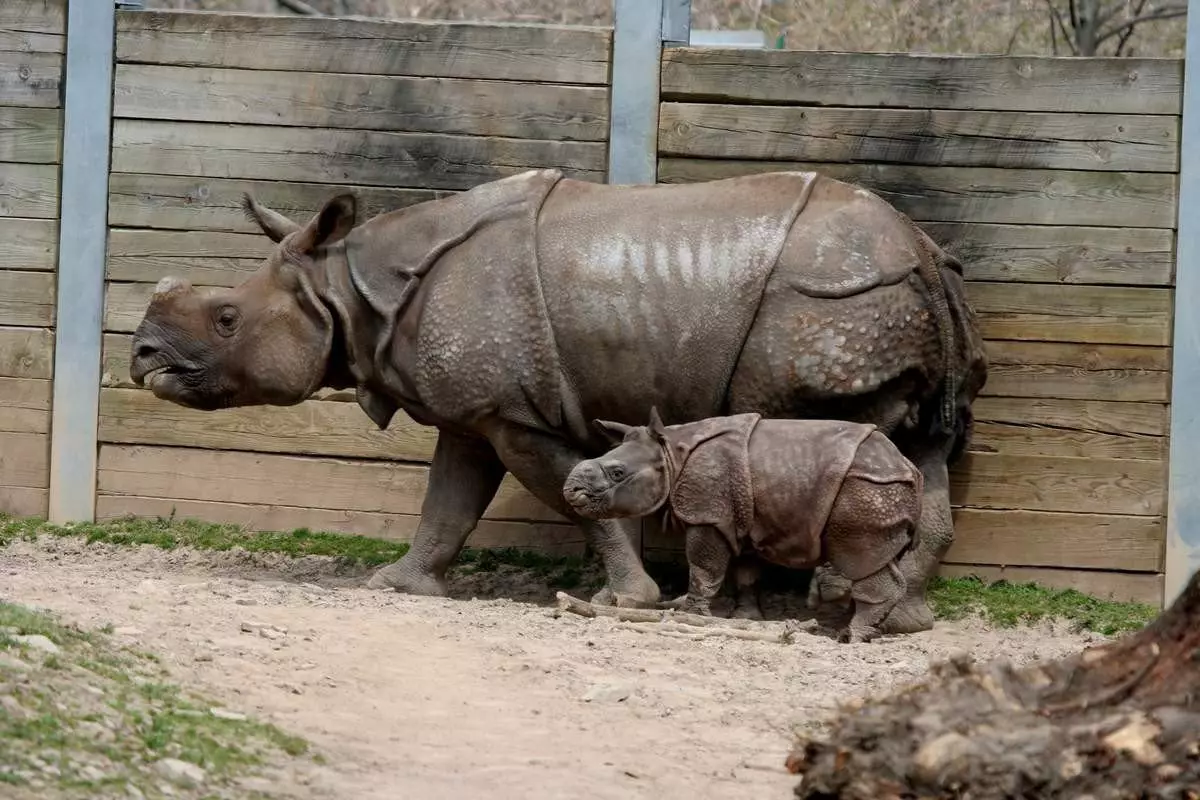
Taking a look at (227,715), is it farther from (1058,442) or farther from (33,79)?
(33,79)

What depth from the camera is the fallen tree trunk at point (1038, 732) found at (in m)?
3.98

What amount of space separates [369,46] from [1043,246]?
326cm

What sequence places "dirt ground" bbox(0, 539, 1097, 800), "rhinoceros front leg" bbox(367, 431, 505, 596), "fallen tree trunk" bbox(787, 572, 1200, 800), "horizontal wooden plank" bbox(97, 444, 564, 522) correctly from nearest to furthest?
"fallen tree trunk" bbox(787, 572, 1200, 800)
"dirt ground" bbox(0, 539, 1097, 800)
"rhinoceros front leg" bbox(367, 431, 505, 596)
"horizontal wooden plank" bbox(97, 444, 564, 522)

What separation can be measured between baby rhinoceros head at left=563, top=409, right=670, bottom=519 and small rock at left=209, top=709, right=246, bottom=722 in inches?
96.4

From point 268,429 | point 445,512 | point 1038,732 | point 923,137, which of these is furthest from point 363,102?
point 1038,732

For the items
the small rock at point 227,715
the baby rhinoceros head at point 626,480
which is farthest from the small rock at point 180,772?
the baby rhinoceros head at point 626,480

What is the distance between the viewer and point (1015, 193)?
8.31 metres

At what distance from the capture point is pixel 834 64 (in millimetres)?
8430

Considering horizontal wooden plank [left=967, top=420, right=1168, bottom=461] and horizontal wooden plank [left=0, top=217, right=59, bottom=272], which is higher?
horizontal wooden plank [left=0, top=217, right=59, bottom=272]

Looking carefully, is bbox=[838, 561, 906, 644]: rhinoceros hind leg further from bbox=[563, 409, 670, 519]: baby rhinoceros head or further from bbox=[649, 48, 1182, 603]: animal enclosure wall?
bbox=[649, 48, 1182, 603]: animal enclosure wall

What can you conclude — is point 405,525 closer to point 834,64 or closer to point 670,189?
point 670,189

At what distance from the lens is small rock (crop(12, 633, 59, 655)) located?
5.02 m

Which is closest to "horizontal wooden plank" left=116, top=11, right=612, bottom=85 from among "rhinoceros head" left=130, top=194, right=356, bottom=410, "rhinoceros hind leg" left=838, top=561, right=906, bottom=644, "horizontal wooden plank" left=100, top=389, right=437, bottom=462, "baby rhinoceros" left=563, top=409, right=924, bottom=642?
"rhinoceros head" left=130, top=194, right=356, bottom=410

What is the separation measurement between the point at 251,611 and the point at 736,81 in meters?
3.47
